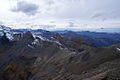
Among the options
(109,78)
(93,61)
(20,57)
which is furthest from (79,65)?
(20,57)

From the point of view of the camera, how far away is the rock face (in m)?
53.4

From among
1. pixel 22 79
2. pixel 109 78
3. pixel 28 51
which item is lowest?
pixel 22 79

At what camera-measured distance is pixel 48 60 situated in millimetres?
84688

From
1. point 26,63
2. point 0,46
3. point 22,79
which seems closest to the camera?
point 22,79

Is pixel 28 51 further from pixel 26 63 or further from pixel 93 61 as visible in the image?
pixel 93 61

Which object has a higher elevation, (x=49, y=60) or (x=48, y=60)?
(x=49, y=60)

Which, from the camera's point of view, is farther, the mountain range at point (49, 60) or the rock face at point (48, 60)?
the rock face at point (48, 60)

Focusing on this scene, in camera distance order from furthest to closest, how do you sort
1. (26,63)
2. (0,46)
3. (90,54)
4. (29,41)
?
1. (0,46)
2. (29,41)
3. (26,63)
4. (90,54)

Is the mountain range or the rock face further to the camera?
the rock face

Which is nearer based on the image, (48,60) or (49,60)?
(49,60)

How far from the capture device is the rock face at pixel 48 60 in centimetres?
5338

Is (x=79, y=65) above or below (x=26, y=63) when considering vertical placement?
above

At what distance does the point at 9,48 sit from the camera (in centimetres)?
12812

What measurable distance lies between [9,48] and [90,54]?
78.1 m
